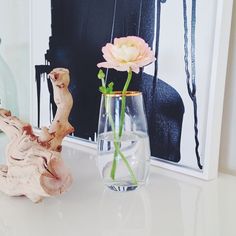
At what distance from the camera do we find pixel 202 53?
2.29ft

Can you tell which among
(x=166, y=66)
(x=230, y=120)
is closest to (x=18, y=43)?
(x=166, y=66)

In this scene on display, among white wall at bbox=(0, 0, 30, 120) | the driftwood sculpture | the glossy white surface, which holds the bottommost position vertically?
the glossy white surface

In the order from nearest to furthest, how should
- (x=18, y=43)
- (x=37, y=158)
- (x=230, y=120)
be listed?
(x=37, y=158) → (x=230, y=120) → (x=18, y=43)

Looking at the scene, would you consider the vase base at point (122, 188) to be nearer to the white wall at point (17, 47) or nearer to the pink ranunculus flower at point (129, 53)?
the pink ranunculus flower at point (129, 53)

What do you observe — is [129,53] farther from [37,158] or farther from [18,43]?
[18,43]

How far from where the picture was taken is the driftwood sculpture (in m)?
0.59

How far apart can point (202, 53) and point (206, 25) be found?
49 mm

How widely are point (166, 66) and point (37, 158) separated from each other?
0.31 m

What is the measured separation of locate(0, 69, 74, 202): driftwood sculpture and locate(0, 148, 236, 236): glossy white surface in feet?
0.12

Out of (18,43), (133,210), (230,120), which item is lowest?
(133,210)

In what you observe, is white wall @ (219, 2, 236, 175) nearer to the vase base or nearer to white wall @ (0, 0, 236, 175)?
the vase base

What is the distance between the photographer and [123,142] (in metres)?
0.69

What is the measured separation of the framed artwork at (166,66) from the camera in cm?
69

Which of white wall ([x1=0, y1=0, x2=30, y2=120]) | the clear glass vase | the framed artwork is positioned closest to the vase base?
the clear glass vase
